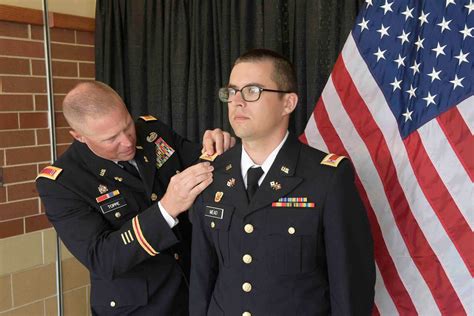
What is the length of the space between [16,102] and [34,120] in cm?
15

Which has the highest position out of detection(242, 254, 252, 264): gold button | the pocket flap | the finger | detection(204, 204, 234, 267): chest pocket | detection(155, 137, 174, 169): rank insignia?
detection(155, 137, 174, 169): rank insignia

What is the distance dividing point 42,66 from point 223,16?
112 cm

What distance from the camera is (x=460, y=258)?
1.70 m

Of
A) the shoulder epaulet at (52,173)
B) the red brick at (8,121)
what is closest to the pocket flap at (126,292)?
the shoulder epaulet at (52,173)

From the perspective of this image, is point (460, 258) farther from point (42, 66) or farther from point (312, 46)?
point (42, 66)

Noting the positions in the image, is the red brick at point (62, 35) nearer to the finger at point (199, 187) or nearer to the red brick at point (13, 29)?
the red brick at point (13, 29)

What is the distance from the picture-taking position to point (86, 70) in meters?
3.18

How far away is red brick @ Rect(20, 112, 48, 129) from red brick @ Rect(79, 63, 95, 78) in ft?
1.20

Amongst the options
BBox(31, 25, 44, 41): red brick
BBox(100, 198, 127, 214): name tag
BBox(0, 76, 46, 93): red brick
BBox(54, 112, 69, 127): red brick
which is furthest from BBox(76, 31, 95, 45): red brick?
BBox(100, 198, 127, 214): name tag

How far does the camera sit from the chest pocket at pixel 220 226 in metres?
1.52

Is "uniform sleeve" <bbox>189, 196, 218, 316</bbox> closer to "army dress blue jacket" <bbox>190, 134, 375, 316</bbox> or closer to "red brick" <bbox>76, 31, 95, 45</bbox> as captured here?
"army dress blue jacket" <bbox>190, 134, 375, 316</bbox>

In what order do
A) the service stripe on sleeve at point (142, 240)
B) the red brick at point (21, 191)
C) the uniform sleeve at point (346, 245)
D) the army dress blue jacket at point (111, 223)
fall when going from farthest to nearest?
1. the red brick at point (21, 191)
2. the army dress blue jacket at point (111, 223)
3. the service stripe on sleeve at point (142, 240)
4. the uniform sleeve at point (346, 245)

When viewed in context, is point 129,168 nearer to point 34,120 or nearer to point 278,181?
point 278,181

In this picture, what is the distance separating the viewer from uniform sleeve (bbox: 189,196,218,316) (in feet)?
5.25
